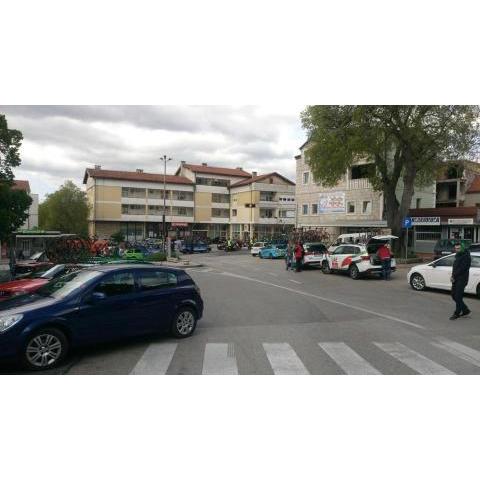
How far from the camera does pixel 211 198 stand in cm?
7338

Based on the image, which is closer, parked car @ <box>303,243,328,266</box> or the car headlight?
the car headlight

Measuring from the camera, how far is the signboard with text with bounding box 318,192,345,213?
41344 mm

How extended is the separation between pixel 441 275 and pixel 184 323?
33.2ft

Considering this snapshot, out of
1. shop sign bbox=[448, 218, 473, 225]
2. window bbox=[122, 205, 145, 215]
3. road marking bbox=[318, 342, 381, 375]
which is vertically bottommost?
road marking bbox=[318, 342, 381, 375]

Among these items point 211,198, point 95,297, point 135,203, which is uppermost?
point 211,198

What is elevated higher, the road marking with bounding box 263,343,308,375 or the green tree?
the green tree

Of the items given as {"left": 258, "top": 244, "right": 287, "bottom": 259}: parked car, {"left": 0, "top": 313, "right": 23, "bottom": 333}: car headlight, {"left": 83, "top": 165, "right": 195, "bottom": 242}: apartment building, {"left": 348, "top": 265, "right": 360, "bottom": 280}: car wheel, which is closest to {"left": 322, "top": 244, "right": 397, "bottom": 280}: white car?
{"left": 348, "top": 265, "right": 360, "bottom": 280}: car wheel

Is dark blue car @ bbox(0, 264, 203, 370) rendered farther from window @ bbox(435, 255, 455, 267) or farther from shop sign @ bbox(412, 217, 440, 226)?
shop sign @ bbox(412, 217, 440, 226)

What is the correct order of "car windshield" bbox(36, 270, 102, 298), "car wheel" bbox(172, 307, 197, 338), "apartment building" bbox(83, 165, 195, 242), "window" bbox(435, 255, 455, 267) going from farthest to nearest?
"apartment building" bbox(83, 165, 195, 242)
"window" bbox(435, 255, 455, 267)
"car wheel" bbox(172, 307, 197, 338)
"car windshield" bbox(36, 270, 102, 298)

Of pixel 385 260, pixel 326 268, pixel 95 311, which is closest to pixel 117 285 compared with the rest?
pixel 95 311

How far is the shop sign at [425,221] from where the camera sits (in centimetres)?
3115

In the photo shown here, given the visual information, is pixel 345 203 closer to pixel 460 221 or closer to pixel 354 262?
pixel 460 221

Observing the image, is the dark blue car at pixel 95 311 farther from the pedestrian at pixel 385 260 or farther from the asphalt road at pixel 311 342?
the pedestrian at pixel 385 260

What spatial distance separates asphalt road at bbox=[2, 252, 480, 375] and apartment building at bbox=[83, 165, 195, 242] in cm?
5140
